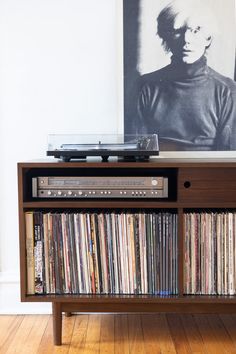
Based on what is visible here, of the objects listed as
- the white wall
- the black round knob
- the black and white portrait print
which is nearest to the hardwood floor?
the white wall

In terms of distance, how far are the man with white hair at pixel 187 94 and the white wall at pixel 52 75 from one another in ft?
0.50

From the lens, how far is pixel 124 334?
168 centimetres

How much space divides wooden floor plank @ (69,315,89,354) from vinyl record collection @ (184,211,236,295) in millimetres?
448

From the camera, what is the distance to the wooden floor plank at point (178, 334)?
1.56 meters

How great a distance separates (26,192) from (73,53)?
0.65m

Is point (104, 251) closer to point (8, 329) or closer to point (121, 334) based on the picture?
point (121, 334)

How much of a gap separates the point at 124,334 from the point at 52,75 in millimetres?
1085

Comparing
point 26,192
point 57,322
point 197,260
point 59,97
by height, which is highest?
point 59,97

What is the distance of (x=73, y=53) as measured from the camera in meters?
1.83

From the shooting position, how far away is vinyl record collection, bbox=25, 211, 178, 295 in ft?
5.02

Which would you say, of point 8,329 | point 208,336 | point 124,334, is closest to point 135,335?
point 124,334

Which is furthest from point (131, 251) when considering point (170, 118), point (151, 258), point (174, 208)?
point (170, 118)

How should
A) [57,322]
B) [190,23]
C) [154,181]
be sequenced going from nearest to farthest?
[154,181] → [57,322] → [190,23]

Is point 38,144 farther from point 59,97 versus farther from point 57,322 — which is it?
point 57,322
